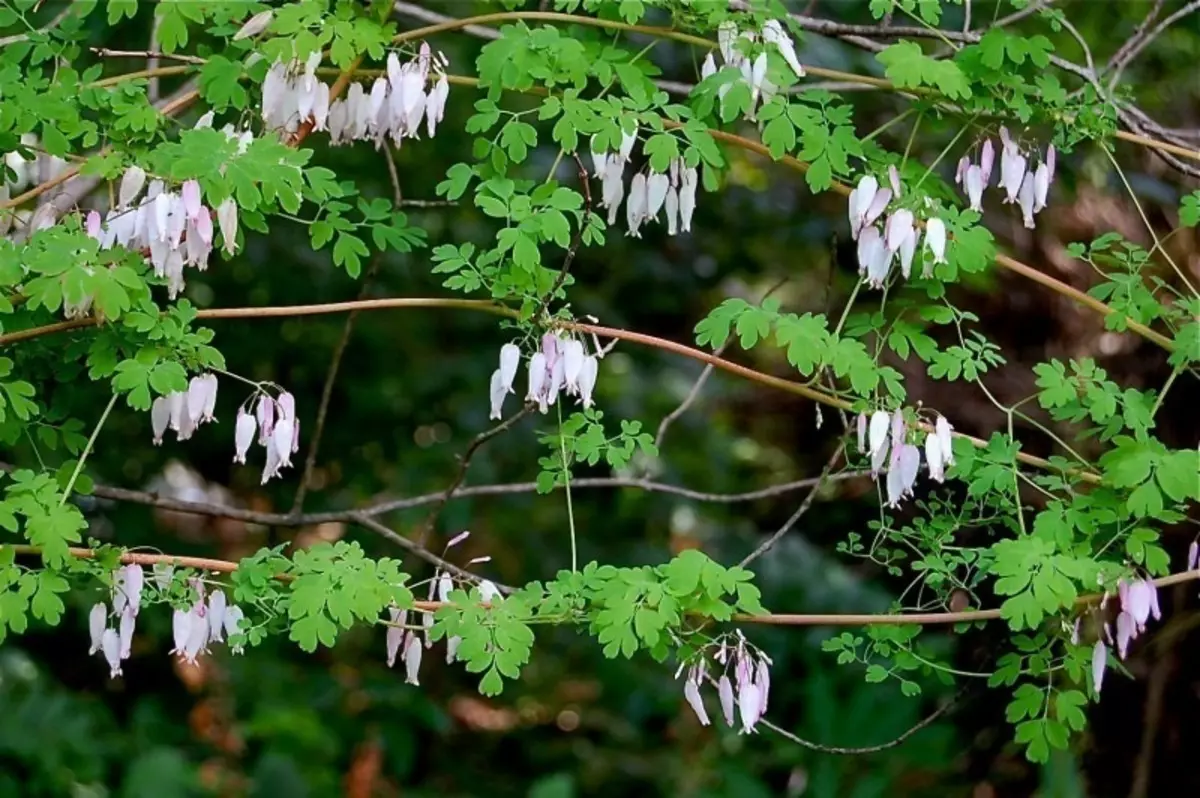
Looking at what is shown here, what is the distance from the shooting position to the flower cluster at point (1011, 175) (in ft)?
7.63

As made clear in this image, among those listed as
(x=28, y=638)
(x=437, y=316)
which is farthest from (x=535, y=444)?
(x=28, y=638)

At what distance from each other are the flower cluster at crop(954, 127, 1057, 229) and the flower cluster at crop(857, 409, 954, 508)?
39cm

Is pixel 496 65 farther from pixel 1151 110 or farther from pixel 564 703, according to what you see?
pixel 564 703

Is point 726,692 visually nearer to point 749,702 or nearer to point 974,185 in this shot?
point 749,702

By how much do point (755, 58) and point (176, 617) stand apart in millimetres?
1247

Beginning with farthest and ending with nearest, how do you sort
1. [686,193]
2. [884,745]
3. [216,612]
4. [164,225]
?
[884,745]
[686,193]
[216,612]
[164,225]

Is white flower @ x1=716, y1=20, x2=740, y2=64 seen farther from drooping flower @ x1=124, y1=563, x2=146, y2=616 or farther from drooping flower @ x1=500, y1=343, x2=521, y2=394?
drooping flower @ x1=124, y1=563, x2=146, y2=616

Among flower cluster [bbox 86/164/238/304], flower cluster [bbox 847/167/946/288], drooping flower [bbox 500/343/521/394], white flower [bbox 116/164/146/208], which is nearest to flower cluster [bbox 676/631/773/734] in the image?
drooping flower [bbox 500/343/521/394]

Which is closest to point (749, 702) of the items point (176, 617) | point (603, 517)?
point (176, 617)

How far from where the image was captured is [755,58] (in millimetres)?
2201

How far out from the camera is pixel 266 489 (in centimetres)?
425

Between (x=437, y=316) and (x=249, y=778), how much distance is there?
1.79m

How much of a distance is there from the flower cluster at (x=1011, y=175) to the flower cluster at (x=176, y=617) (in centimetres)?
137

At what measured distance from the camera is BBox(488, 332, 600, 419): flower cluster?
219cm
